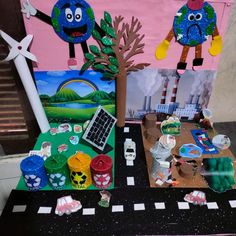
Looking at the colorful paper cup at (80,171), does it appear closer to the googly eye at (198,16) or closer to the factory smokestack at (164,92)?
the factory smokestack at (164,92)

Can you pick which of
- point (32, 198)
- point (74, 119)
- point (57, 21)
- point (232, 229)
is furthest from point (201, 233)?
point (57, 21)

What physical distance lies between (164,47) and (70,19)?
0.50 m

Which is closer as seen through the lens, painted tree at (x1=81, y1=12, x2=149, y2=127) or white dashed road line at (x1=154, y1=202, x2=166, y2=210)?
white dashed road line at (x1=154, y1=202, x2=166, y2=210)

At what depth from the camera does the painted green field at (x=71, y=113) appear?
1518 millimetres

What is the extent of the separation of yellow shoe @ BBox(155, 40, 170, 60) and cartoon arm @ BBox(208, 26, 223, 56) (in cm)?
23

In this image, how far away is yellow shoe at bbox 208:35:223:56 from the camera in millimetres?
1311

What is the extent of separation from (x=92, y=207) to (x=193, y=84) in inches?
34.2

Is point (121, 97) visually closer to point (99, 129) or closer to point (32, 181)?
point (99, 129)

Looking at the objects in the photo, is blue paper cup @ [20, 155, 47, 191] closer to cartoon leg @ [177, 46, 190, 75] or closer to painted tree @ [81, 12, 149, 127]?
painted tree @ [81, 12, 149, 127]

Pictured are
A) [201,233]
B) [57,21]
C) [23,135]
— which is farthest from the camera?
[23,135]

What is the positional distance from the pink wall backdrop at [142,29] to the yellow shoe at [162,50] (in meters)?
0.02

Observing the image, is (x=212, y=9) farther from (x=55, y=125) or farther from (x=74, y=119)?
(x=55, y=125)

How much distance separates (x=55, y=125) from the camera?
1533mm

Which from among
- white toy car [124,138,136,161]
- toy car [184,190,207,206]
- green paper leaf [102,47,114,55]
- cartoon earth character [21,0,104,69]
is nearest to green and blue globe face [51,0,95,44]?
cartoon earth character [21,0,104,69]
